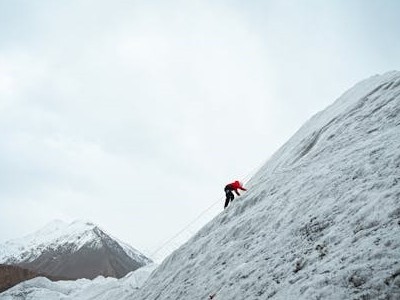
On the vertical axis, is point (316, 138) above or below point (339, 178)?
above

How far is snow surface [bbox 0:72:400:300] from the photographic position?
6504mm

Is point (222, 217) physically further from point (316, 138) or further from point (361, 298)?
point (361, 298)

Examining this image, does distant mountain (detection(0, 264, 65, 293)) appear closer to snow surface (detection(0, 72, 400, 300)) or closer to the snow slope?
snow surface (detection(0, 72, 400, 300))

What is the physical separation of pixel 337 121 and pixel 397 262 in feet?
36.9

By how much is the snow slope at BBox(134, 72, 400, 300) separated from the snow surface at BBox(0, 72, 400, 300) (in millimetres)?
25

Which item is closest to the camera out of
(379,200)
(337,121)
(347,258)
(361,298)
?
(361,298)

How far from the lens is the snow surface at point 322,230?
21.3 ft

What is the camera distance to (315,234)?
28.0 ft

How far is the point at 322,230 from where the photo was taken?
8.47 meters

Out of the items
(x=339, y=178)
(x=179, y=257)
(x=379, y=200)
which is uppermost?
(x=179, y=257)

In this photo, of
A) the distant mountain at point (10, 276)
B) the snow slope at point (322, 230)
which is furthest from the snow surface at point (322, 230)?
the distant mountain at point (10, 276)

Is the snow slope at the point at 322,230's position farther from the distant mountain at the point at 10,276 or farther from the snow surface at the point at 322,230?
the distant mountain at the point at 10,276

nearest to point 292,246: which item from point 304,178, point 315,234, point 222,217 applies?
point 315,234

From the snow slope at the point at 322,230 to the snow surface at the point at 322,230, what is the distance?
0.02 metres
